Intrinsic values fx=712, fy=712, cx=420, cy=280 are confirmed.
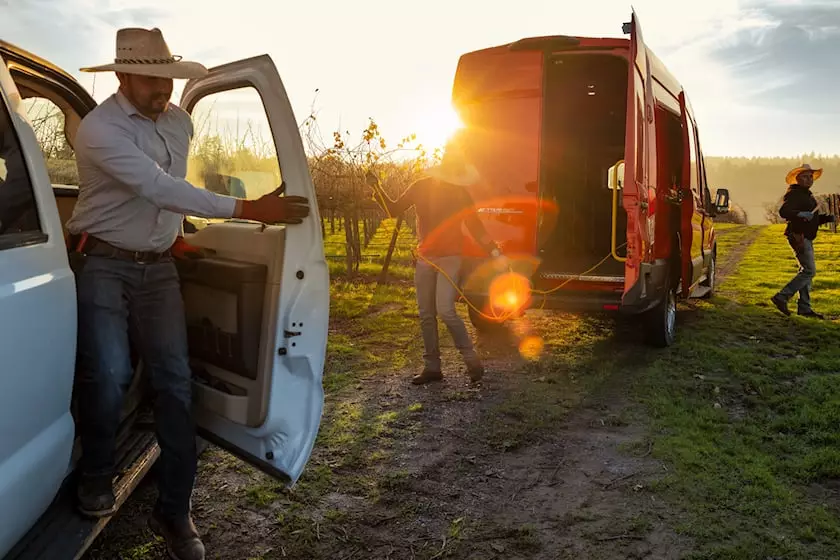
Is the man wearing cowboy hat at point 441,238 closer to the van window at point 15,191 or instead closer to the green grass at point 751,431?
the green grass at point 751,431

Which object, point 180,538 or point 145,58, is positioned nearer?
point 145,58

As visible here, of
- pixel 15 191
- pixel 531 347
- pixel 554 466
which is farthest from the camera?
pixel 531 347

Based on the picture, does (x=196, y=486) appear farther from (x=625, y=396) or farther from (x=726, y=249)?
(x=726, y=249)

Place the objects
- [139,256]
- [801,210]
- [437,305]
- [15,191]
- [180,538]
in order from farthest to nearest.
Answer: [801,210] → [437,305] → [180,538] → [139,256] → [15,191]

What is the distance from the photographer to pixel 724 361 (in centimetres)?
650

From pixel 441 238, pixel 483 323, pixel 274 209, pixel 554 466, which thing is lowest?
pixel 554 466

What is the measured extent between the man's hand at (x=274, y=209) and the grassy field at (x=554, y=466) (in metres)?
1.47

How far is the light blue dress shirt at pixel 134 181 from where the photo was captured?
2.48 metres

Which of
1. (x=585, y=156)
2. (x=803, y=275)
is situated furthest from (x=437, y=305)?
(x=803, y=275)

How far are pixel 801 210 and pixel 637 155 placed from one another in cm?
424

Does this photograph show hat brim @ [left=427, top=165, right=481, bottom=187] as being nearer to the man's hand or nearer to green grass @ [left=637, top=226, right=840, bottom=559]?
green grass @ [left=637, top=226, right=840, bottom=559]

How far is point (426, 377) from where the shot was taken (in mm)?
5766

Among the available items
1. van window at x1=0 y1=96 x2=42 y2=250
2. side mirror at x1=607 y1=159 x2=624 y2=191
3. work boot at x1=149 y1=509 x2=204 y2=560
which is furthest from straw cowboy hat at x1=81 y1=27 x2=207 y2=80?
side mirror at x1=607 y1=159 x2=624 y2=191

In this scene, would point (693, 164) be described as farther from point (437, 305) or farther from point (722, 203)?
point (437, 305)
